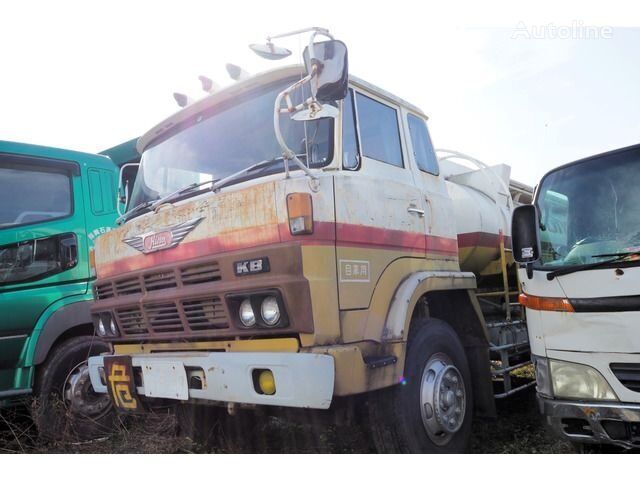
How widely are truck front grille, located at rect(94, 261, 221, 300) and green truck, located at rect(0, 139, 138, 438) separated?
1.00m

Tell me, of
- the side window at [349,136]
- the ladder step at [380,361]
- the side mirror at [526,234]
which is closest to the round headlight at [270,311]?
the ladder step at [380,361]

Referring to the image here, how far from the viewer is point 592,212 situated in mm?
3008

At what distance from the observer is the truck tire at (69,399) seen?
13.6 ft

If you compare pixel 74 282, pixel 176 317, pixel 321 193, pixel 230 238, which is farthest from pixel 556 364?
pixel 74 282

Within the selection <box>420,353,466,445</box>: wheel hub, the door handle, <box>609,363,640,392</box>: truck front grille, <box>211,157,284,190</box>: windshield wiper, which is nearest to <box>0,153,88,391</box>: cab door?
<box>211,157,284,190</box>: windshield wiper

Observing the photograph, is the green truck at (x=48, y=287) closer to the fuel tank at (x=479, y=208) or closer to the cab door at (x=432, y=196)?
the cab door at (x=432, y=196)

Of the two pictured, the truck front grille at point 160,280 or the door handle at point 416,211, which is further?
the door handle at point 416,211

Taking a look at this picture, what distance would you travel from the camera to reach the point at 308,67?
2541mm

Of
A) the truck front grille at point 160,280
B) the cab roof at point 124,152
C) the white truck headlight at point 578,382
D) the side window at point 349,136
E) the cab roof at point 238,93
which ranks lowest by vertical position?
the white truck headlight at point 578,382

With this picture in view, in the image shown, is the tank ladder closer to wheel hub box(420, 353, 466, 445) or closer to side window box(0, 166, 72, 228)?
wheel hub box(420, 353, 466, 445)

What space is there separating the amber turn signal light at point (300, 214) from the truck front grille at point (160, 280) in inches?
19.9

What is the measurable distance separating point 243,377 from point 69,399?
260cm

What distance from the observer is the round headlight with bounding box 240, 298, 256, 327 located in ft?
8.48

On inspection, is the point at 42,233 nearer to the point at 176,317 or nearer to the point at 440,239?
the point at 176,317
